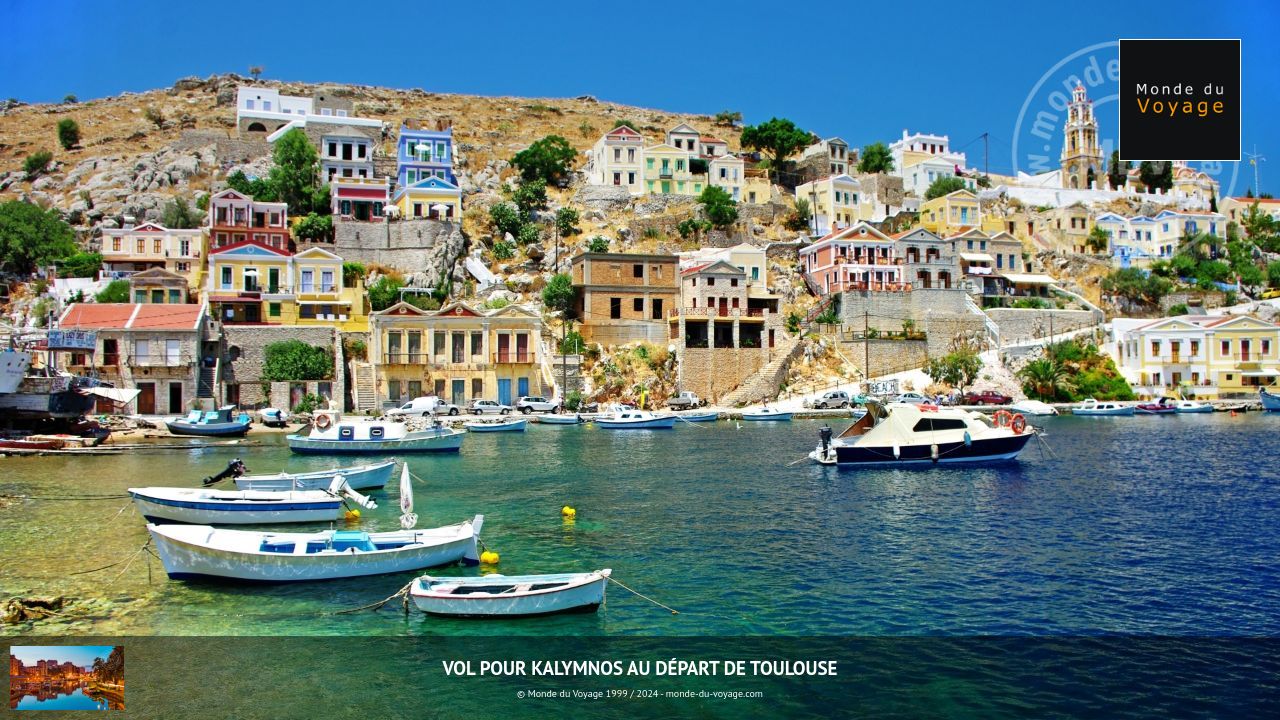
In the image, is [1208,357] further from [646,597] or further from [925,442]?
[646,597]

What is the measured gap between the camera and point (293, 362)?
192 ft

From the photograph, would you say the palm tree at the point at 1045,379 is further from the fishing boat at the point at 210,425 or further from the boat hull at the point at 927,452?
the fishing boat at the point at 210,425

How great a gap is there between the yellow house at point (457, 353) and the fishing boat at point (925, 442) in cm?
2993

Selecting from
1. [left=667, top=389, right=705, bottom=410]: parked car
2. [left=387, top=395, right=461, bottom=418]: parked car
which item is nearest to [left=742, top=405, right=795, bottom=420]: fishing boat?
[left=667, top=389, right=705, bottom=410]: parked car

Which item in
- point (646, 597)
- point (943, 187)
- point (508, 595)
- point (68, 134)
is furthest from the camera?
point (68, 134)

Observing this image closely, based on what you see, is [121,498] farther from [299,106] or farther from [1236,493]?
[299,106]

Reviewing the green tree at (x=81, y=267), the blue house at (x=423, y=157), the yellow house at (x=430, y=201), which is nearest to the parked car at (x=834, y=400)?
the yellow house at (x=430, y=201)

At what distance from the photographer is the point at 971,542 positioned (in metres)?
22.8

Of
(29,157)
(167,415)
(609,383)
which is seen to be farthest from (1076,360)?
(29,157)

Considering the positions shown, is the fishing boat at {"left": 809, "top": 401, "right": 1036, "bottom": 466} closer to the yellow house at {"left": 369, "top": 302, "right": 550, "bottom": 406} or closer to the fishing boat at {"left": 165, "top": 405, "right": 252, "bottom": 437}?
the yellow house at {"left": 369, "top": 302, "right": 550, "bottom": 406}

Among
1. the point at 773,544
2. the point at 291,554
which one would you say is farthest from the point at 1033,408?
the point at 291,554

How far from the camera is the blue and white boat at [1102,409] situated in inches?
2594

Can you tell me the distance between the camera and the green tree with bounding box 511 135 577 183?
293ft

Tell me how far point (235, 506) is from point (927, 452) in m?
26.1
